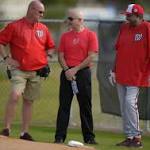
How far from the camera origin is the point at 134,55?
10.7m

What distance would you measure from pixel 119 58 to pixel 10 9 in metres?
16.8

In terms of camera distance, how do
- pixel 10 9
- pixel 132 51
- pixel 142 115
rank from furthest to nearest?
pixel 10 9, pixel 142 115, pixel 132 51

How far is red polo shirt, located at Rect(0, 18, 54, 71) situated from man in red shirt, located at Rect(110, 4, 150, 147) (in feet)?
3.70

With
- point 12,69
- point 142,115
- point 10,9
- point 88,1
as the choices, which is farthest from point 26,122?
point 10,9

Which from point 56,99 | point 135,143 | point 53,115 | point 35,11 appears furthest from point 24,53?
point 56,99

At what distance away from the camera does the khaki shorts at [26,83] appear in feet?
35.3

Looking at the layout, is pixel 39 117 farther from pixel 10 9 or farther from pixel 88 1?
pixel 10 9

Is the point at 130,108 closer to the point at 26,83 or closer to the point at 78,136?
the point at 26,83

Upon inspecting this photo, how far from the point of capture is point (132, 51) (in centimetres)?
1072

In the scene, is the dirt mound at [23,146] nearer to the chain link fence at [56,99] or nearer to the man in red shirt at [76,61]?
the man in red shirt at [76,61]

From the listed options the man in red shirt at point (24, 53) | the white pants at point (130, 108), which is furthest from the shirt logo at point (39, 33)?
the white pants at point (130, 108)

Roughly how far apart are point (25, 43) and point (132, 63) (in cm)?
151

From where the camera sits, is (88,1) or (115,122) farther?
(88,1)

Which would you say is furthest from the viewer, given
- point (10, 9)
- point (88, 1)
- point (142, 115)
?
point (10, 9)
